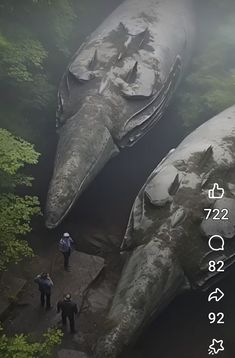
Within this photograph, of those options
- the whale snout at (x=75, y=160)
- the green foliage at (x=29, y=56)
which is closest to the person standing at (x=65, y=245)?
the whale snout at (x=75, y=160)

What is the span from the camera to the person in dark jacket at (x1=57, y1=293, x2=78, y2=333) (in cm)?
1142

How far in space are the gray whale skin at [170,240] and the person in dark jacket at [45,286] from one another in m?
1.90

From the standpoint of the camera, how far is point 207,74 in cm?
1973

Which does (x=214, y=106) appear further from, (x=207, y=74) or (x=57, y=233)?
(x=57, y=233)

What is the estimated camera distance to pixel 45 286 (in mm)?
12031

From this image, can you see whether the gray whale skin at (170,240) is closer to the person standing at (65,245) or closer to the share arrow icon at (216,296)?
the share arrow icon at (216,296)

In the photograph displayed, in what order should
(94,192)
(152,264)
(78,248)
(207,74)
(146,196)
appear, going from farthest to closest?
1. (207,74)
2. (94,192)
3. (78,248)
4. (146,196)
5. (152,264)

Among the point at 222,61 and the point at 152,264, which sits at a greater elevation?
the point at 222,61

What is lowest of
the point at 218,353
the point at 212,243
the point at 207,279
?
the point at 218,353

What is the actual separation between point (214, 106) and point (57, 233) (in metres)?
8.77

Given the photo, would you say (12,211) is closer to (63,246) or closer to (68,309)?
(63,246)

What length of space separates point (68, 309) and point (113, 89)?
9520mm

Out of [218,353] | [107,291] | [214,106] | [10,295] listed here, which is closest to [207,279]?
[218,353]

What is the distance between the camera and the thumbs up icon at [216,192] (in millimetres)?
13650
